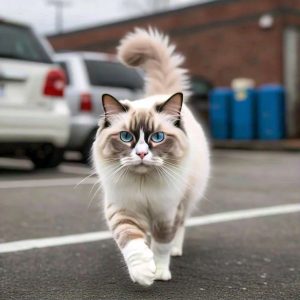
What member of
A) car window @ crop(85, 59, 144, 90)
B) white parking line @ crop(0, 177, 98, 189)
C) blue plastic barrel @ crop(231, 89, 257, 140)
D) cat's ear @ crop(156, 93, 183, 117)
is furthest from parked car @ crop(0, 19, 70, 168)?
blue plastic barrel @ crop(231, 89, 257, 140)

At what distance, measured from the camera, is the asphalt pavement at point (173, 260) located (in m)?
3.38

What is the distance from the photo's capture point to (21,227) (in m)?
5.04

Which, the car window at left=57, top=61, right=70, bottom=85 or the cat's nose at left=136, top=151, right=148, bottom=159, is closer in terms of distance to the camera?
the cat's nose at left=136, top=151, right=148, bottom=159

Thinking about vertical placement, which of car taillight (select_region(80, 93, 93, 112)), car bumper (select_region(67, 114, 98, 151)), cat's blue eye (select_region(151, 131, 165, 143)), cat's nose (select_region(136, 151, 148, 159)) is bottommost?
car bumper (select_region(67, 114, 98, 151))

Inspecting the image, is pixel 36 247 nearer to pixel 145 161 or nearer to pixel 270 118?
pixel 145 161

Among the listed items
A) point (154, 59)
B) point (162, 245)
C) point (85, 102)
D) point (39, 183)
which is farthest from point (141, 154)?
point (85, 102)

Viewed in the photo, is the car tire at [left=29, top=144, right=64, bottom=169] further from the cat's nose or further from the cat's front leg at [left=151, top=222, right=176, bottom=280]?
the cat's nose

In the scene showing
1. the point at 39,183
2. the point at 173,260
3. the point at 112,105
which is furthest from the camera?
the point at 39,183

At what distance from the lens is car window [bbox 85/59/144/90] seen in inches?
397

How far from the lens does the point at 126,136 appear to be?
10.5 ft

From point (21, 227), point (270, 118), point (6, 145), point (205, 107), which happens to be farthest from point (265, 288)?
point (205, 107)

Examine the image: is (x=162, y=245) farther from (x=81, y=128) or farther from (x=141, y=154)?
(x=81, y=128)

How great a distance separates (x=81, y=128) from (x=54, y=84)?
1.22m

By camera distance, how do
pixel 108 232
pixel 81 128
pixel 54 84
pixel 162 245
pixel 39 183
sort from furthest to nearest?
pixel 81 128 → pixel 54 84 → pixel 39 183 → pixel 108 232 → pixel 162 245
